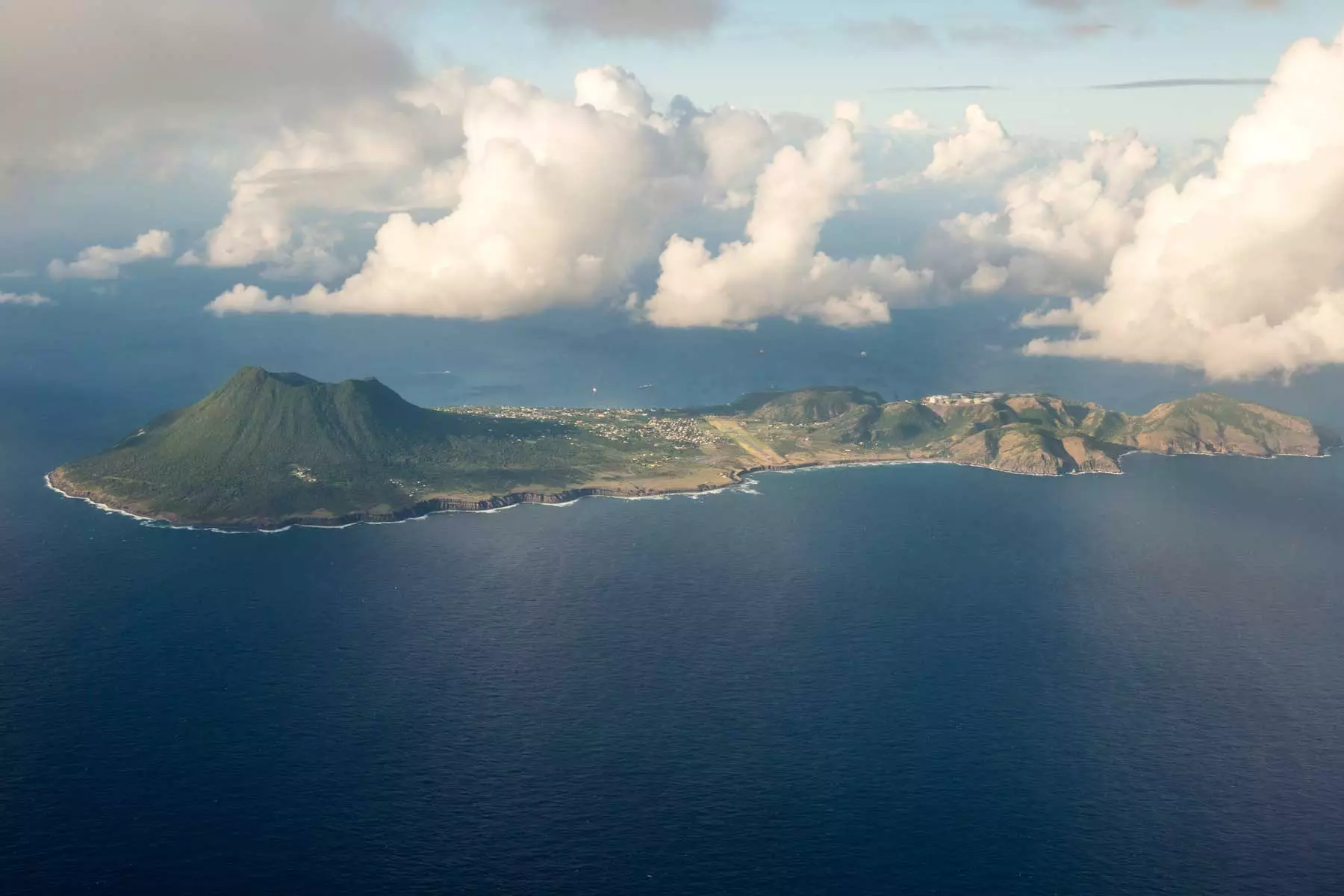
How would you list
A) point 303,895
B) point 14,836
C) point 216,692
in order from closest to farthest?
point 303,895, point 14,836, point 216,692

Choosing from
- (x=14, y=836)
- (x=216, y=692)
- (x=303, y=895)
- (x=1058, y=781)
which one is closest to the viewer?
(x=303, y=895)

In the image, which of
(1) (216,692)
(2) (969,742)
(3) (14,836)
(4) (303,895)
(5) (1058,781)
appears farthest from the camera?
(1) (216,692)

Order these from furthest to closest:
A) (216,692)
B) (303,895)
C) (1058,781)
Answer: (216,692), (1058,781), (303,895)

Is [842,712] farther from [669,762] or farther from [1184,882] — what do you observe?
[1184,882]

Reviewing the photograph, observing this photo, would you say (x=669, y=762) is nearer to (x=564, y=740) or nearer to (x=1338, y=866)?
(x=564, y=740)

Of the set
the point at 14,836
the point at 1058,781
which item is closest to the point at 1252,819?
the point at 1058,781

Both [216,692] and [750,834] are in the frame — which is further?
[216,692]

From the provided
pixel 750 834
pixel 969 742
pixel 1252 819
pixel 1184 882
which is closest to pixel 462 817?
pixel 750 834

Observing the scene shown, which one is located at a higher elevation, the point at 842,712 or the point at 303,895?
the point at 842,712

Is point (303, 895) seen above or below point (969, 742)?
below
